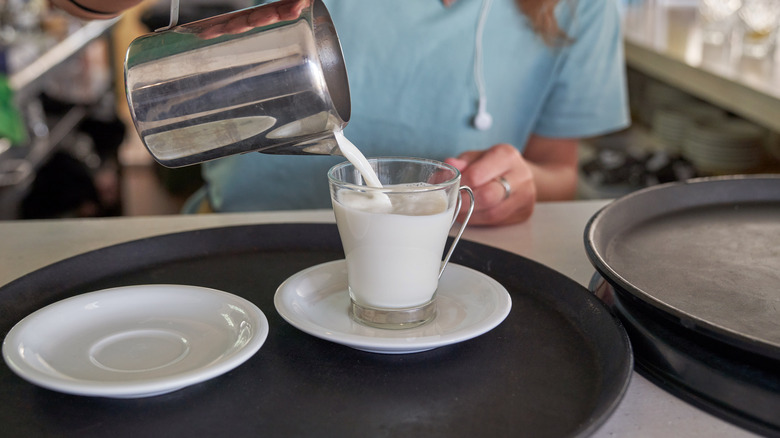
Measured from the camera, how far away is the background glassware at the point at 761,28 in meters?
1.84

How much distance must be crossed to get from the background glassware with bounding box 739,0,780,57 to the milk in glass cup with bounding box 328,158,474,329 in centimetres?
151

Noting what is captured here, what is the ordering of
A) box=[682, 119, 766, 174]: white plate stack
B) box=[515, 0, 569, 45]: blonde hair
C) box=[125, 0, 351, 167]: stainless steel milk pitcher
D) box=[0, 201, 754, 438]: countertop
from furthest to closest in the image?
box=[682, 119, 766, 174]: white plate stack, box=[515, 0, 569, 45]: blonde hair, box=[0, 201, 754, 438]: countertop, box=[125, 0, 351, 167]: stainless steel milk pitcher

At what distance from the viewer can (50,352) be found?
1.80ft

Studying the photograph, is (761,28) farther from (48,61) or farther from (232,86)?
(48,61)

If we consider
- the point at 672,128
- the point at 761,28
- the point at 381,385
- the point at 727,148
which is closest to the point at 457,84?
the point at 381,385

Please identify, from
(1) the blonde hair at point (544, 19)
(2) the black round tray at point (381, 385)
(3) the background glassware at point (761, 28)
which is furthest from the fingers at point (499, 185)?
(3) the background glassware at point (761, 28)

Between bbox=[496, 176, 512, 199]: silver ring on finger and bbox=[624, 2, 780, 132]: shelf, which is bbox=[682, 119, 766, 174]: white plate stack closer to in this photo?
bbox=[624, 2, 780, 132]: shelf

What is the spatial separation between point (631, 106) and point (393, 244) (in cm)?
249

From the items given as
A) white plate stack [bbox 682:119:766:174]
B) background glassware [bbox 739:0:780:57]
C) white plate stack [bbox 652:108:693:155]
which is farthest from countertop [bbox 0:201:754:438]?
white plate stack [bbox 652:108:693:155]

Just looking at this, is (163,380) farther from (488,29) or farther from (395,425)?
(488,29)

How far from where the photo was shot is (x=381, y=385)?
0.53 meters

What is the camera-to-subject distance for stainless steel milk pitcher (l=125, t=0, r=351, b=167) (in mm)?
596

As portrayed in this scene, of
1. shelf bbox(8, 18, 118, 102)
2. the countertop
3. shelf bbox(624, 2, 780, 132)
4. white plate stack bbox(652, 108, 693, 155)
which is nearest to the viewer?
the countertop

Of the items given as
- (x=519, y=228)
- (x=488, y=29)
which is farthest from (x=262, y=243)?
(x=488, y=29)
